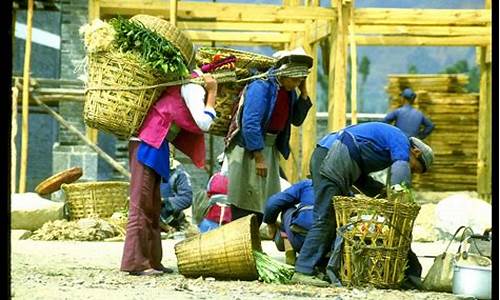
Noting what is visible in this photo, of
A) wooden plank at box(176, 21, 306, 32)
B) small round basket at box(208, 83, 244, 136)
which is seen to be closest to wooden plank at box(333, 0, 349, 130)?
wooden plank at box(176, 21, 306, 32)

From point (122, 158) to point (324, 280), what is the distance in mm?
10027

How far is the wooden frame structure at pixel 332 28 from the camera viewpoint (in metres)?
13.6

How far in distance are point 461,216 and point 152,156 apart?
5.92 m

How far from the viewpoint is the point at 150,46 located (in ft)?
23.6

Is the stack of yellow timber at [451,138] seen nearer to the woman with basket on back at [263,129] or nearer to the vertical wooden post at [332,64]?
the vertical wooden post at [332,64]

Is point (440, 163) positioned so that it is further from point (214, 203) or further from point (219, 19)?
point (214, 203)

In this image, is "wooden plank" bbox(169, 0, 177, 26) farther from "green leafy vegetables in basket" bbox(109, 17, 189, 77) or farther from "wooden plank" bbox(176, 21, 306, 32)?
"green leafy vegetables in basket" bbox(109, 17, 189, 77)

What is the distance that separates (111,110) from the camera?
7.20 m

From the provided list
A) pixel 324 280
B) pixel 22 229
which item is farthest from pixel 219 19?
pixel 324 280

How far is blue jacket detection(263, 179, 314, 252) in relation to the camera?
7.54 metres

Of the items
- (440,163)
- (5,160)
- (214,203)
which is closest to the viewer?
(5,160)

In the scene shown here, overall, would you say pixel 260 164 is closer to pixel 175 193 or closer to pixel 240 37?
pixel 175 193

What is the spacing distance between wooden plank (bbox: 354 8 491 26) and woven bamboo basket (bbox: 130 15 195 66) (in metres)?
6.69

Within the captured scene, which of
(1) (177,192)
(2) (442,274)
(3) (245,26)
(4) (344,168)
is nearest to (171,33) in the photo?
(4) (344,168)
